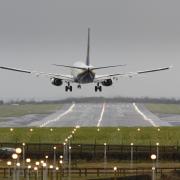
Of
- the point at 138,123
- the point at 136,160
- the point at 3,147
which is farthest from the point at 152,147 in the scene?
the point at 138,123

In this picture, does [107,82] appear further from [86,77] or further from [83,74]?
[83,74]

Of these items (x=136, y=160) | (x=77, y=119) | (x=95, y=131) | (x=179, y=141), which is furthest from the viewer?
(x=77, y=119)

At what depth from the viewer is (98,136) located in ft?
378

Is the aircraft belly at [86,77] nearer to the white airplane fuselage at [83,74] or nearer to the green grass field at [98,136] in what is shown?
the white airplane fuselage at [83,74]

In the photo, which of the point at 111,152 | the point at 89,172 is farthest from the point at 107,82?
the point at 89,172

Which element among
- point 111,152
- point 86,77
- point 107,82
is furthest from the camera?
point 107,82

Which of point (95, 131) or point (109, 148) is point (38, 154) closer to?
point (109, 148)

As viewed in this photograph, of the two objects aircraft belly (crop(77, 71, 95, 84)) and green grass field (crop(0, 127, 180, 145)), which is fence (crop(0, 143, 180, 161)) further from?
aircraft belly (crop(77, 71, 95, 84))

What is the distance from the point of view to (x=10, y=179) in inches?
2867

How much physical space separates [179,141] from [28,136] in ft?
70.0

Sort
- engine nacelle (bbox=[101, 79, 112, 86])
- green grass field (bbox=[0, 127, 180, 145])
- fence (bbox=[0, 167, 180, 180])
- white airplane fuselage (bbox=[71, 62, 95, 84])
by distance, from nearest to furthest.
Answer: fence (bbox=[0, 167, 180, 180])
green grass field (bbox=[0, 127, 180, 145])
white airplane fuselage (bbox=[71, 62, 95, 84])
engine nacelle (bbox=[101, 79, 112, 86])

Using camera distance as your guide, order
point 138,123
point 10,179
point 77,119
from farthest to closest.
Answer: point 77,119 → point 138,123 → point 10,179

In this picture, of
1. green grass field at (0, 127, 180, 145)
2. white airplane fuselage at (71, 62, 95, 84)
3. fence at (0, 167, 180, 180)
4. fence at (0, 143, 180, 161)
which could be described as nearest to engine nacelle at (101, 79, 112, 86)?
white airplane fuselage at (71, 62, 95, 84)

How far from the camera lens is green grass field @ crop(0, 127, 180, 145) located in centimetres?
10944
